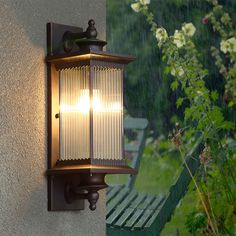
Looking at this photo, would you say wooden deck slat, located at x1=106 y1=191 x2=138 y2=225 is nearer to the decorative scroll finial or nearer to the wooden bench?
the wooden bench

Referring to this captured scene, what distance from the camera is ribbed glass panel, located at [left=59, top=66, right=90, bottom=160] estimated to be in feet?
7.57

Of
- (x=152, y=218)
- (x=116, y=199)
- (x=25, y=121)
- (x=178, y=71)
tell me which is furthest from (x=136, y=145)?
(x=25, y=121)

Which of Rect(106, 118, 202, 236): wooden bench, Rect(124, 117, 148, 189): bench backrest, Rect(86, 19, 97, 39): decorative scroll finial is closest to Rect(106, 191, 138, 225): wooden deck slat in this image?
Rect(106, 118, 202, 236): wooden bench

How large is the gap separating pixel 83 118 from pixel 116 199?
2849 millimetres

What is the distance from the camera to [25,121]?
2.32m

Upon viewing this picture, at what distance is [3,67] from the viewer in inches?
89.5

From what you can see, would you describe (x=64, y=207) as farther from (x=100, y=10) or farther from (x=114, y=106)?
(x=100, y=10)

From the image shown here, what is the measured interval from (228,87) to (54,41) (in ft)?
8.68

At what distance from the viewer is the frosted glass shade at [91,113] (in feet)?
7.54

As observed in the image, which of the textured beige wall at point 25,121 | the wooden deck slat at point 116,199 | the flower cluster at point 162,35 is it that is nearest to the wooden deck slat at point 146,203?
the wooden deck slat at point 116,199

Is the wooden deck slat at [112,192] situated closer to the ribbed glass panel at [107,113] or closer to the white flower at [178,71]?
the white flower at [178,71]

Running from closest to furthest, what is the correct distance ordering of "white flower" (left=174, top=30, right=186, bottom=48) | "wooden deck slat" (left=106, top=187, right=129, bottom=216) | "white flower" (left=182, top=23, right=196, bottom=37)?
"white flower" (left=174, top=30, right=186, bottom=48), "white flower" (left=182, top=23, right=196, bottom=37), "wooden deck slat" (left=106, top=187, right=129, bottom=216)

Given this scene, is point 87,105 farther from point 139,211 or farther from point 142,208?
point 142,208

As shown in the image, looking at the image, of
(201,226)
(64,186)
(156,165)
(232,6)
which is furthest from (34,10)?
(232,6)
